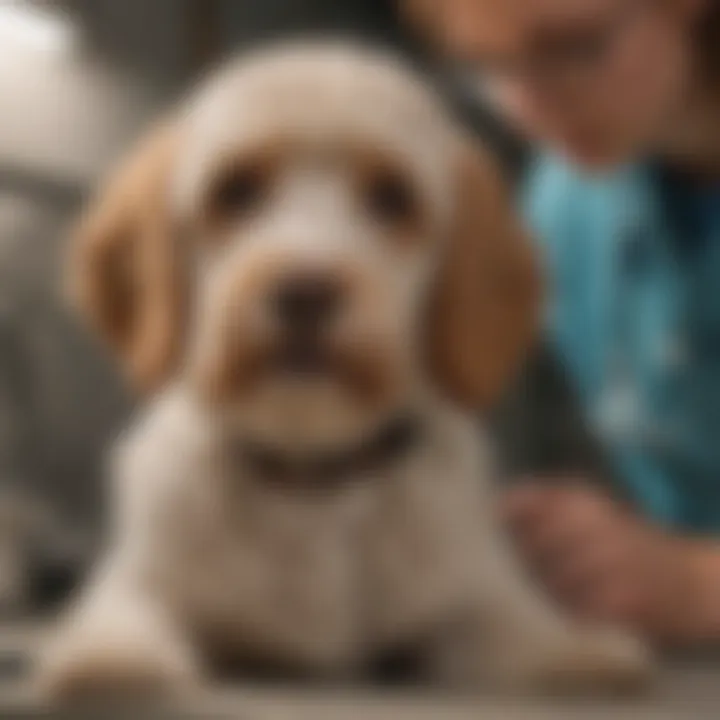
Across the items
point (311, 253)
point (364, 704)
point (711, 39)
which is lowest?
point (364, 704)

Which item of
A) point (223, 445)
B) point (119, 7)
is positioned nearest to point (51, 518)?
point (223, 445)

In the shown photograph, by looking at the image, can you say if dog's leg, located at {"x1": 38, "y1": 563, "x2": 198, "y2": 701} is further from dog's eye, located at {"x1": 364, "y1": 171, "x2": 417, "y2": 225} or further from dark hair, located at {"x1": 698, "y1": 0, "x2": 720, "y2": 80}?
dark hair, located at {"x1": 698, "y1": 0, "x2": 720, "y2": 80}

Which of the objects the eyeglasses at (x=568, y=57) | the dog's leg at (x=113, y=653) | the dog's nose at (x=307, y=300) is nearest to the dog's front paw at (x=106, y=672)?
the dog's leg at (x=113, y=653)

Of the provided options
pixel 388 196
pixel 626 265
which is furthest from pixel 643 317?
pixel 388 196

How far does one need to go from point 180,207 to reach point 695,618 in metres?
0.23

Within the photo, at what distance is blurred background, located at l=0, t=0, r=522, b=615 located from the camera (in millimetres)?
634

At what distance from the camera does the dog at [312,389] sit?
608 millimetres

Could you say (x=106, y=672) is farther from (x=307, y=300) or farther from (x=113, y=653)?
(x=307, y=300)

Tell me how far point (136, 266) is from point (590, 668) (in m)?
0.19

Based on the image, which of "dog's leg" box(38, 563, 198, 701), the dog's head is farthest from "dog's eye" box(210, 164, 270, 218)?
"dog's leg" box(38, 563, 198, 701)

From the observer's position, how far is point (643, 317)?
703 mm

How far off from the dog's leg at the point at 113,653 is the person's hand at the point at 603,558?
120 mm

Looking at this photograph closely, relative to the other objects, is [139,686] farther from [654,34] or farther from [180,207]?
[654,34]

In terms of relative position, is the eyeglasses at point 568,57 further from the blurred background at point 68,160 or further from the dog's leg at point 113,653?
the dog's leg at point 113,653
